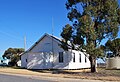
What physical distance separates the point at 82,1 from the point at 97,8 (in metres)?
2.00

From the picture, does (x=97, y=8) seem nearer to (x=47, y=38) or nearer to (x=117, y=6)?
(x=117, y=6)

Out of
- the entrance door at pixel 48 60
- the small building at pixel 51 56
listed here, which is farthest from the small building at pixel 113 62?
the entrance door at pixel 48 60

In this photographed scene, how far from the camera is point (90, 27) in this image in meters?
32.6

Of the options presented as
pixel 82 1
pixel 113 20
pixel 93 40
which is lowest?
pixel 93 40

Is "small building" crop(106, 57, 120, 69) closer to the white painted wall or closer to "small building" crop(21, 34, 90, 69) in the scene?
the white painted wall

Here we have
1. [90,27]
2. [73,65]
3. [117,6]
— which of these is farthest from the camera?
[73,65]

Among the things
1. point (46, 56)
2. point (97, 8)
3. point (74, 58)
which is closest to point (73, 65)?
point (74, 58)

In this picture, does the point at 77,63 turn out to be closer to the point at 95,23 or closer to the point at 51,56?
the point at 51,56

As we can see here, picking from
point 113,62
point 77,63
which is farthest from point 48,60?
point 113,62

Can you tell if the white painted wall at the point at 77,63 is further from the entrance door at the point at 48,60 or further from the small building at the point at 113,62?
the small building at the point at 113,62

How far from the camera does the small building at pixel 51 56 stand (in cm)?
4462

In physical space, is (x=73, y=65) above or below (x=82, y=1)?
below

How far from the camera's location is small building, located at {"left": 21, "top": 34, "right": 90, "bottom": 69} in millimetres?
44625

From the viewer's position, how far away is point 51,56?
45938 mm
